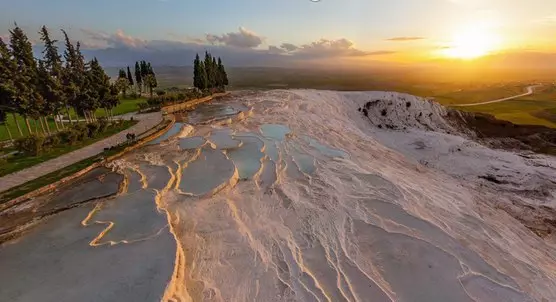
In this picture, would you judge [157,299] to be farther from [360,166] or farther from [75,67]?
[75,67]

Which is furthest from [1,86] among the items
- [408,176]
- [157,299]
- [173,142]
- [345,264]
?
[408,176]

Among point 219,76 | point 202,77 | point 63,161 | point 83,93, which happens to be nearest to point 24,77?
point 83,93

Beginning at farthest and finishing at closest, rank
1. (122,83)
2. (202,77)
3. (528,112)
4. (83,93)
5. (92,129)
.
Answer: (202,77)
(528,112)
(122,83)
(83,93)
(92,129)

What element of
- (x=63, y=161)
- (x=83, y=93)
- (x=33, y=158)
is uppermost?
(x=83, y=93)

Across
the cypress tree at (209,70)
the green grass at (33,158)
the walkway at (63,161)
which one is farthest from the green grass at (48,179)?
the cypress tree at (209,70)

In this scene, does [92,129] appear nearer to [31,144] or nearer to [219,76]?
[31,144]

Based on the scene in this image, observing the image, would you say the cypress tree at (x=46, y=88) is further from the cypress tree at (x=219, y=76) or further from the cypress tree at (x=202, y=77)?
the cypress tree at (x=219, y=76)

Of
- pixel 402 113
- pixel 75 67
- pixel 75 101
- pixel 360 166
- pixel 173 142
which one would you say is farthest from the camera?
pixel 402 113

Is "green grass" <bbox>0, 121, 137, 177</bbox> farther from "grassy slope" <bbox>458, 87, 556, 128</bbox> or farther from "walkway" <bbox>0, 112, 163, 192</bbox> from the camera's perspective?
"grassy slope" <bbox>458, 87, 556, 128</bbox>
